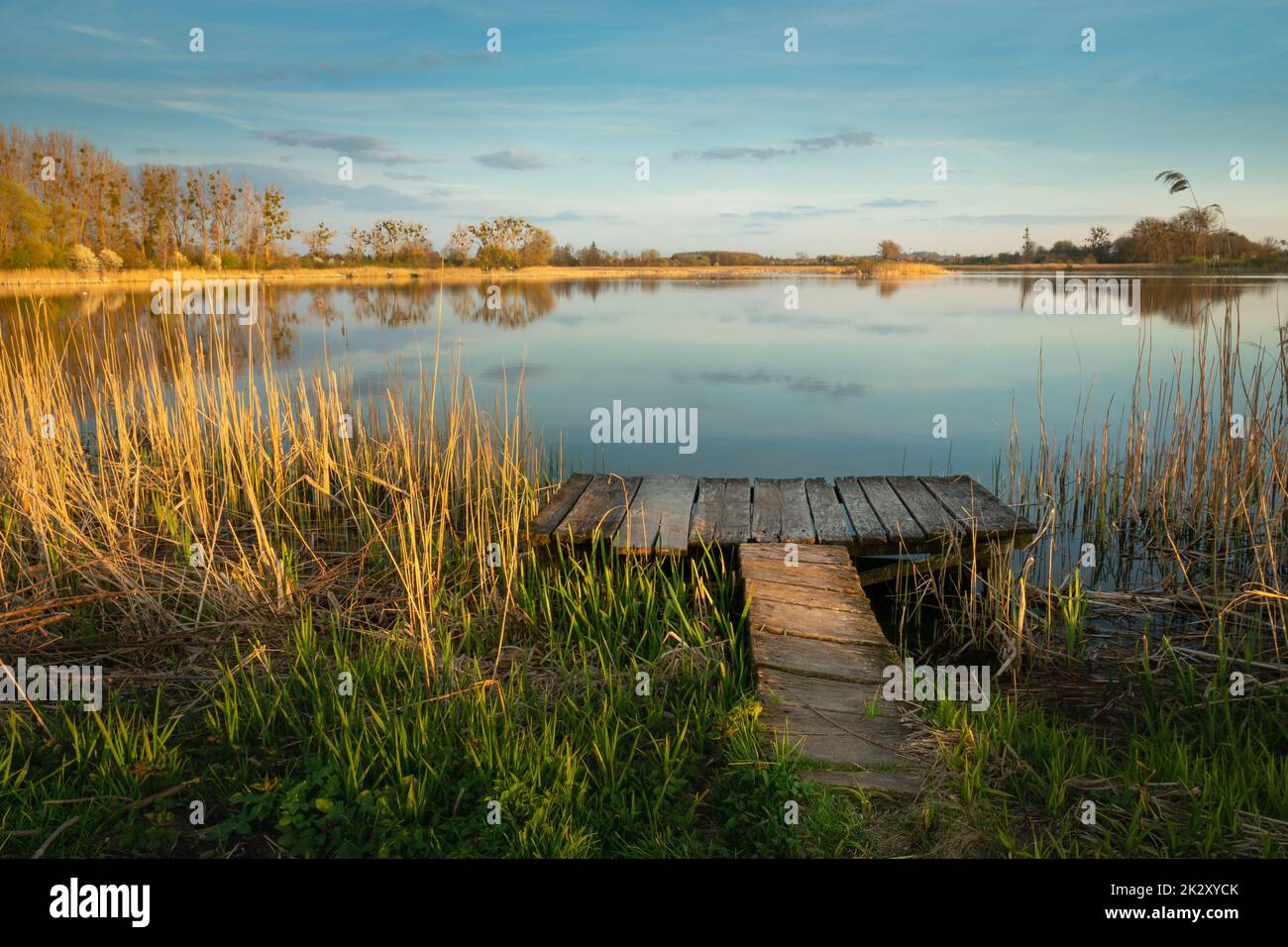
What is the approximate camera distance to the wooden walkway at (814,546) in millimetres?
2902

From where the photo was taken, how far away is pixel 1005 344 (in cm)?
1593

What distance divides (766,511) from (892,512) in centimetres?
80

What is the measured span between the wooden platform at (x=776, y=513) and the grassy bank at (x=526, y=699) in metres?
0.25

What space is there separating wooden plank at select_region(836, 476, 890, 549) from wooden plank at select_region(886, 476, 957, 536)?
0.25m

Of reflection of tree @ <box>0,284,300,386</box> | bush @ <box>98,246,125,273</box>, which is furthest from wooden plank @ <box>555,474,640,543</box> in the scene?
bush @ <box>98,246,125,273</box>

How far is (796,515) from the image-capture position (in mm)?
5312

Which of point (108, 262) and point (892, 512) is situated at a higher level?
point (108, 262)

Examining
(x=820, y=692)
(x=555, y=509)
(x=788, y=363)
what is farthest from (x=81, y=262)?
(x=820, y=692)

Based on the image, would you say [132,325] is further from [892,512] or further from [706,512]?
[892,512]

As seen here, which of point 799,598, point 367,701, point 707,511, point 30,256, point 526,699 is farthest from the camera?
point 30,256

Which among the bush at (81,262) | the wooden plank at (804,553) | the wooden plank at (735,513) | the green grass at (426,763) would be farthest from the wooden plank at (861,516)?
the bush at (81,262)

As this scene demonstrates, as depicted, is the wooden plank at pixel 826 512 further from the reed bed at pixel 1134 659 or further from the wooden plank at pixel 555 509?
the wooden plank at pixel 555 509

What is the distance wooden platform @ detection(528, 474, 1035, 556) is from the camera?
16.0 feet
